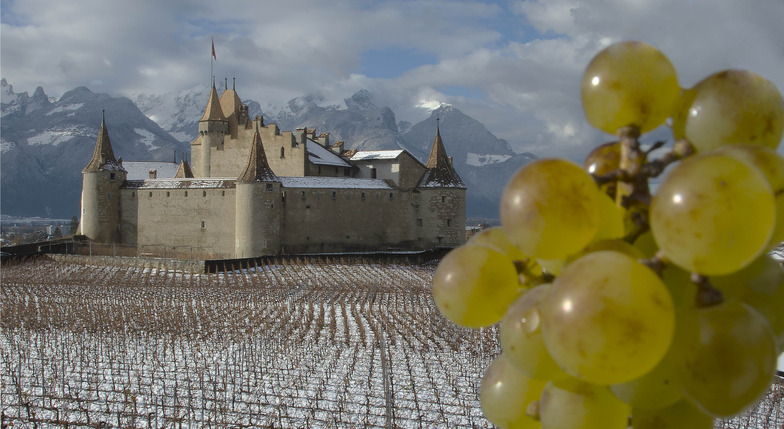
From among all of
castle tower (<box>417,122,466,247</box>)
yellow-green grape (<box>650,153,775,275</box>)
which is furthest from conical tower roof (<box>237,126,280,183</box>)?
yellow-green grape (<box>650,153,775,275</box>)

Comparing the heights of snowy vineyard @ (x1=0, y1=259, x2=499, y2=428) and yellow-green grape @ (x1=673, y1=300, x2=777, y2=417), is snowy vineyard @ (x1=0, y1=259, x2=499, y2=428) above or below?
below

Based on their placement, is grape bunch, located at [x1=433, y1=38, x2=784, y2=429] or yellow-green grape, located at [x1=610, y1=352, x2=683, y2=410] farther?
yellow-green grape, located at [x1=610, y1=352, x2=683, y2=410]

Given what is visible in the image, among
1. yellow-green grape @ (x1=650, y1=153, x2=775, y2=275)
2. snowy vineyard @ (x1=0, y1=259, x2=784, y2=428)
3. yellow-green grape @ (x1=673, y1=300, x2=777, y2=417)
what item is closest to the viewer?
yellow-green grape @ (x1=650, y1=153, x2=775, y2=275)

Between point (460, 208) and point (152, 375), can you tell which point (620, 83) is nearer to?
point (152, 375)

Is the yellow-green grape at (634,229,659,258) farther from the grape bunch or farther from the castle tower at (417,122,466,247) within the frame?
the castle tower at (417,122,466,247)

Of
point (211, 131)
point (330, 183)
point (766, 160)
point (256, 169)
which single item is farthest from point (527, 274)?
point (211, 131)

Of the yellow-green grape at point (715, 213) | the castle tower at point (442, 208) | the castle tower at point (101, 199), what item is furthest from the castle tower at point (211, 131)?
the yellow-green grape at point (715, 213)

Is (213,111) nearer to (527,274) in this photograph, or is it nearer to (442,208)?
(442,208)

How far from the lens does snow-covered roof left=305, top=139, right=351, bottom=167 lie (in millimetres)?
37625

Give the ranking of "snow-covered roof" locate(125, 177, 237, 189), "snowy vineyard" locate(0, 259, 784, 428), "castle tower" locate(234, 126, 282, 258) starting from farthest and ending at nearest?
"snow-covered roof" locate(125, 177, 237, 189), "castle tower" locate(234, 126, 282, 258), "snowy vineyard" locate(0, 259, 784, 428)

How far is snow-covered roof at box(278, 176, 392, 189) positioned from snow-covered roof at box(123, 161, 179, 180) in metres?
15.6

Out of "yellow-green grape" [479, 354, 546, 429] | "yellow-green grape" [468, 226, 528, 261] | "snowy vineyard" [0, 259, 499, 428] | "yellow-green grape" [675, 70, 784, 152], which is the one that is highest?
"yellow-green grape" [675, 70, 784, 152]

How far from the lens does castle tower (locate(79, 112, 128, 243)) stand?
33.5 m

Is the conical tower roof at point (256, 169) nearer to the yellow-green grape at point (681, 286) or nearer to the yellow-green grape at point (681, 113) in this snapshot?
the yellow-green grape at point (681, 113)
